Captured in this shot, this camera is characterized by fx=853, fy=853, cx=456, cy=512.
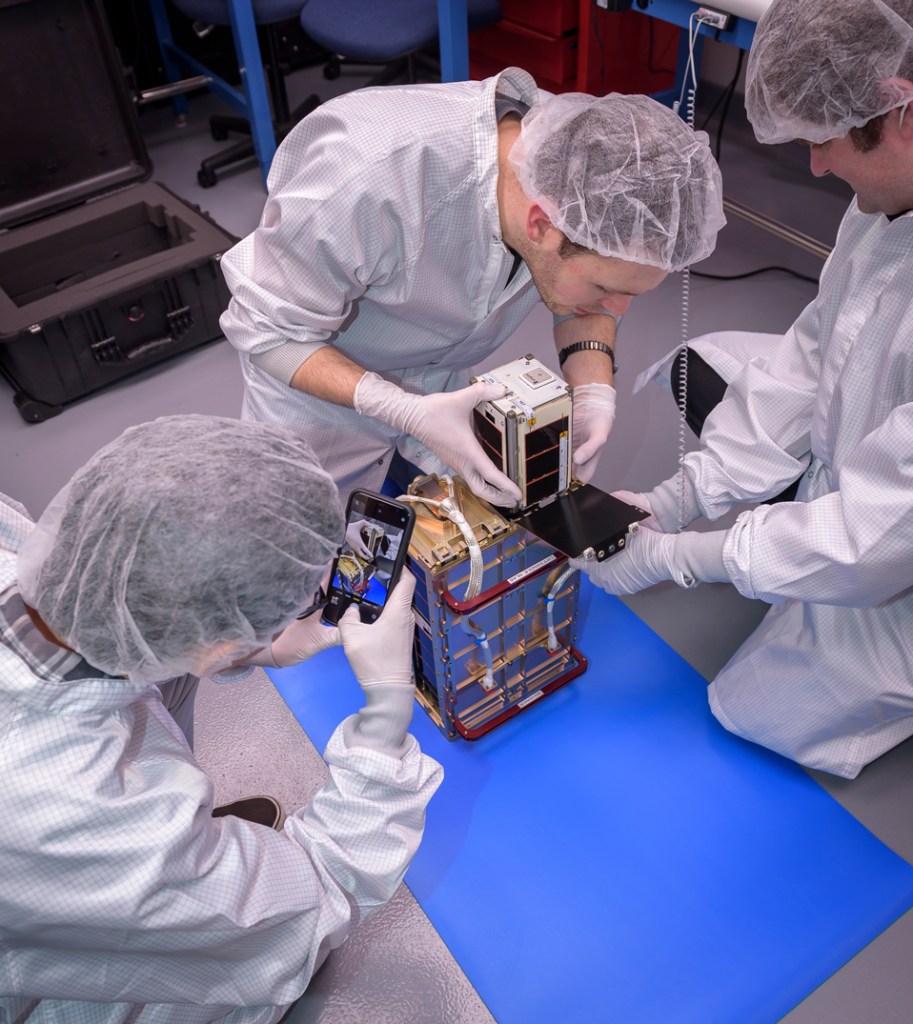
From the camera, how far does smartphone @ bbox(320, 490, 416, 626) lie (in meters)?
1.25

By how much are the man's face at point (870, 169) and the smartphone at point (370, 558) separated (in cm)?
85

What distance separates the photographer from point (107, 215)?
2.72 metres

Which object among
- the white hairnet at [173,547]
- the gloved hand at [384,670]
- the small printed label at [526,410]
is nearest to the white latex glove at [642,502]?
the small printed label at [526,410]

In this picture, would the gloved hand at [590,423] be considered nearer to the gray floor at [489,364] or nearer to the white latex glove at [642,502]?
the white latex glove at [642,502]

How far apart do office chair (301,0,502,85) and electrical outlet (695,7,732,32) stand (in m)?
1.30

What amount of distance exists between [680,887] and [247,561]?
3.65ft

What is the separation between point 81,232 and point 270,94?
1.29m

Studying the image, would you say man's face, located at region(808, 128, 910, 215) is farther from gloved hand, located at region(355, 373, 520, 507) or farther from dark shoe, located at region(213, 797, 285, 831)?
dark shoe, located at region(213, 797, 285, 831)

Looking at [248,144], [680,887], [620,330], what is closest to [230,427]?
[680,887]

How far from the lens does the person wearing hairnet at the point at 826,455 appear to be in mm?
1228

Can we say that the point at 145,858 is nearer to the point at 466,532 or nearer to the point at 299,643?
the point at 299,643

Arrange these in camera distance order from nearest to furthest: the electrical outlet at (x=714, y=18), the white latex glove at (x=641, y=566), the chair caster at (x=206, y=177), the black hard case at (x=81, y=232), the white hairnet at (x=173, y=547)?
the white hairnet at (x=173, y=547)
the white latex glove at (x=641, y=566)
the electrical outlet at (x=714, y=18)
the black hard case at (x=81, y=232)
the chair caster at (x=206, y=177)

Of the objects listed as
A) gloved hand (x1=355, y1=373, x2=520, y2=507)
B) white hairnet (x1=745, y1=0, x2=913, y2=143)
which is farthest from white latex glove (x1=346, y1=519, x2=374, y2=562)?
white hairnet (x1=745, y1=0, x2=913, y2=143)

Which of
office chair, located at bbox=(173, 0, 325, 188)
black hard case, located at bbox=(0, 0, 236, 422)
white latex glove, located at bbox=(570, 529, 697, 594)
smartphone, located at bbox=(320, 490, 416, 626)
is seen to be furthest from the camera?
office chair, located at bbox=(173, 0, 325, 188)
